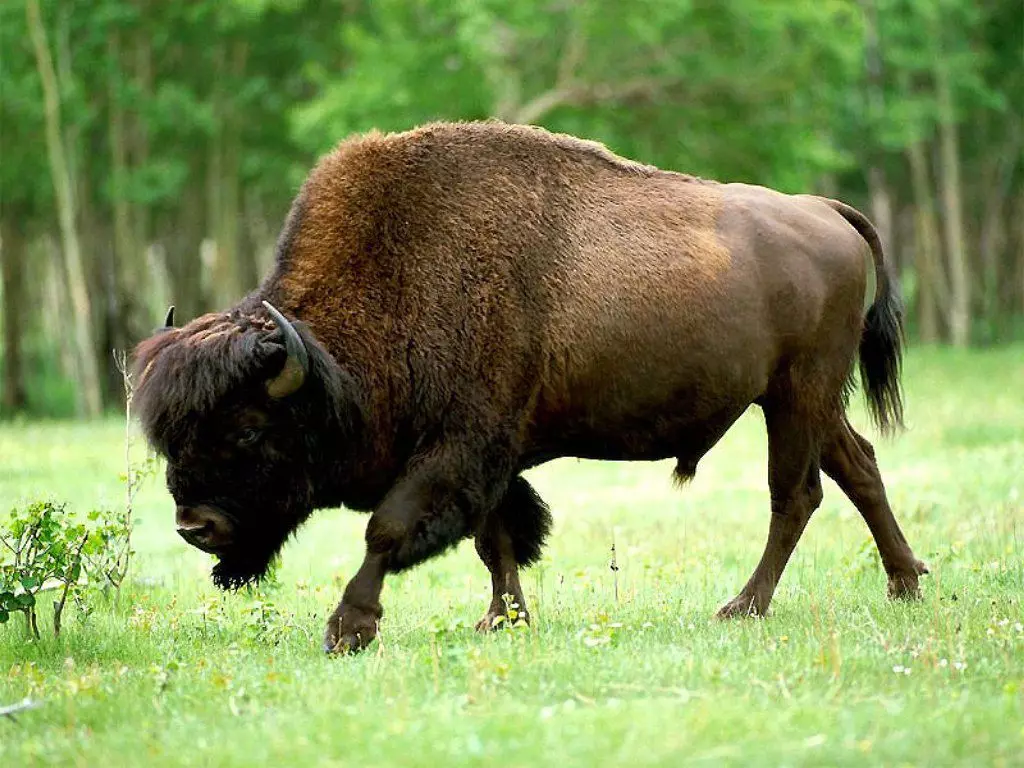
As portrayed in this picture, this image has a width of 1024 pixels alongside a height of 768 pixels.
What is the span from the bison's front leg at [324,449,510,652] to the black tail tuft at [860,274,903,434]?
108 inches

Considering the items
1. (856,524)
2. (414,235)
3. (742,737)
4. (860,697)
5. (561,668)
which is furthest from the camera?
(856,524)

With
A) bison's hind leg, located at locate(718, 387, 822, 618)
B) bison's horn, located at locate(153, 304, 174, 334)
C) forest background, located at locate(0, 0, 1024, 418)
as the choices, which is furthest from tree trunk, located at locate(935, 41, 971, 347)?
bison's horn, located at locate(153, 304, 174, 334)

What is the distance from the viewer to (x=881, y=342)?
927 cm

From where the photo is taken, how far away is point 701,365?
8.15 meters

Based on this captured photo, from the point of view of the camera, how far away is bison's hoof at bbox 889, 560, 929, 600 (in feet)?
28.3

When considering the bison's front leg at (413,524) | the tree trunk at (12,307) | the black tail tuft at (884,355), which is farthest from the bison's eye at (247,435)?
the tree trunk at (12,307)

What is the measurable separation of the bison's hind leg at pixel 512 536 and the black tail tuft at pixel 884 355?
2071 millimetres

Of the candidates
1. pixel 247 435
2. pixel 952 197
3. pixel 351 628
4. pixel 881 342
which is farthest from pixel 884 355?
pixel 952 197

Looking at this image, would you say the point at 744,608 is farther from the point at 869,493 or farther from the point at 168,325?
the point at 168,325

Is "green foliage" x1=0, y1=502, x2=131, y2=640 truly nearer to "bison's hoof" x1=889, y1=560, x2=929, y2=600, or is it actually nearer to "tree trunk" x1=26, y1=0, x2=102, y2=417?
"bison's hoof" x1=889, y1=560, x2=929, y2=600

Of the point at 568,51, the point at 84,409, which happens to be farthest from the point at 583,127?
the point at 84,409

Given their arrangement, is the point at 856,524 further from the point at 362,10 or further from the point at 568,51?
the point at 362,10

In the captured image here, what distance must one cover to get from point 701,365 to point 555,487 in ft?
31.5

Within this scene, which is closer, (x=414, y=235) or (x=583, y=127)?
(x=414, y=235)
